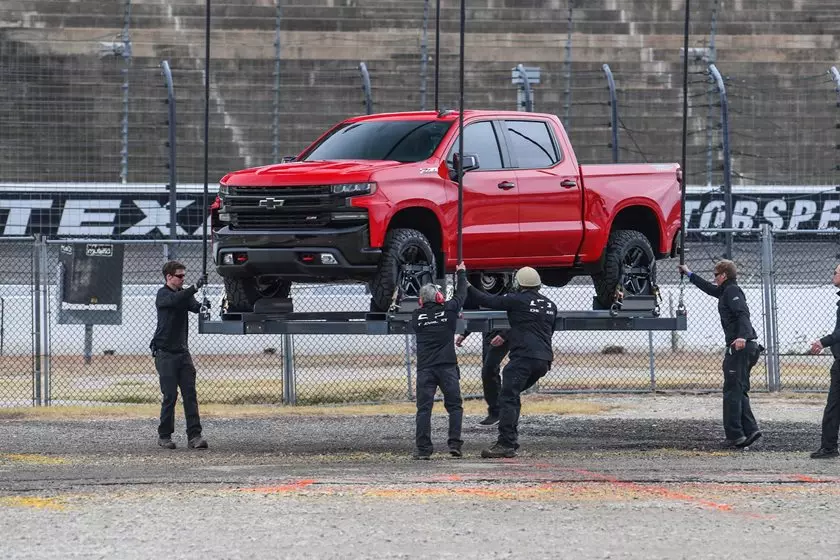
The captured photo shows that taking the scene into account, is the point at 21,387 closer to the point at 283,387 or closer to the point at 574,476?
the point at 283,387

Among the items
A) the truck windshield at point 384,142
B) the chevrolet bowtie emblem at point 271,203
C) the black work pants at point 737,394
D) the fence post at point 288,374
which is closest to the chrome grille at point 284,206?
the chevrolet bowtie emblem at point 271,203

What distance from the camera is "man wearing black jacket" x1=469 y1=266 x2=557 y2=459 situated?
1327cm

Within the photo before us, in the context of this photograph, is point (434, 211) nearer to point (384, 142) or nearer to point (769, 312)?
point (384, 142)

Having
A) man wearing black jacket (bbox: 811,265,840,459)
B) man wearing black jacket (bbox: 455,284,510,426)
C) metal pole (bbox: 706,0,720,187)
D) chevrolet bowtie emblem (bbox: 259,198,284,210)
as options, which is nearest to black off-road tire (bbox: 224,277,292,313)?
chevrolet bowtie emblem (bbox: 259,198,284,210)

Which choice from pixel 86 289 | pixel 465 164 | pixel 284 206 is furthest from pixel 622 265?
pixel 86 289

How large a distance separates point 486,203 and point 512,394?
1.88 meters

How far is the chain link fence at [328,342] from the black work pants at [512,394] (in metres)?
5.18

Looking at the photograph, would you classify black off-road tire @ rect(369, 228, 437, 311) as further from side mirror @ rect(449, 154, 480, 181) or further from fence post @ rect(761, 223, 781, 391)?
fence post @ rect(761, 223, 781, 391)

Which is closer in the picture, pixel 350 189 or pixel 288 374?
pixel 350 189

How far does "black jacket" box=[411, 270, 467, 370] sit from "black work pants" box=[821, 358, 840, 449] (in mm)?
3418

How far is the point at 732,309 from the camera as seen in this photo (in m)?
14.4

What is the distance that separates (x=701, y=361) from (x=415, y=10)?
35.5ft

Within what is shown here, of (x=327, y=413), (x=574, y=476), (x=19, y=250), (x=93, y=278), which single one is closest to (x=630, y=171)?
(x=574, y=476)

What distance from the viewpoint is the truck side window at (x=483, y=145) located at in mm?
12852
